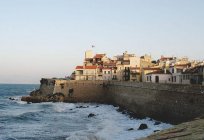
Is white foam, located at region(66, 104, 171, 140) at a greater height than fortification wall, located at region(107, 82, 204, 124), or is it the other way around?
fortification wall, located at region(107, 82, 204, 124)

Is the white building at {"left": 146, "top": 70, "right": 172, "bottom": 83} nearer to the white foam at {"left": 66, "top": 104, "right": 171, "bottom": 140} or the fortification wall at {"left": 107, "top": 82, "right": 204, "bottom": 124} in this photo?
the fortification wall at {"left": 107, "top": 82, "right": 204, "bottom": 124}

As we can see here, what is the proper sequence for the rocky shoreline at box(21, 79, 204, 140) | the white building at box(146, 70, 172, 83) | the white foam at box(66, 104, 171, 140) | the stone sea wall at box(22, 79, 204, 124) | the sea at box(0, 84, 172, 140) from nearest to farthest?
1. the rocky shoreline at box(21, 79, 204, 140)
2. the stone sea wall at box(22, 79, 204, 124)
3. the white foam at box(66, 104, 171, 140)
4. the sea at box(0, 84, 172, 140)
5. the white building at box(146, 70, 172, 83)

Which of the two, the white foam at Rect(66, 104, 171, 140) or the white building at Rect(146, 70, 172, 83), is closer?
the white foam at Rect(66, 104, 171, 140)

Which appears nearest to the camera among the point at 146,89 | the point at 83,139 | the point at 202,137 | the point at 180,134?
the point at 202,137

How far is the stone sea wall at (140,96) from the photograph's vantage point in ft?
99.6

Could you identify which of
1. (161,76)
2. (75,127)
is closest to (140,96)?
(75,127)

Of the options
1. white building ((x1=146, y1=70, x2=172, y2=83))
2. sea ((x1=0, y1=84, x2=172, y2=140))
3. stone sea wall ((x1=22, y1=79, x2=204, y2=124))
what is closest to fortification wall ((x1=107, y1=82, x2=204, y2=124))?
stone sea wall ((x1=22, y1=79, x2=204, y2=124))

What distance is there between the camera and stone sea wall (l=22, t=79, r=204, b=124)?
30.4 meters

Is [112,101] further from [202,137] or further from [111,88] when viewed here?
[202,137]

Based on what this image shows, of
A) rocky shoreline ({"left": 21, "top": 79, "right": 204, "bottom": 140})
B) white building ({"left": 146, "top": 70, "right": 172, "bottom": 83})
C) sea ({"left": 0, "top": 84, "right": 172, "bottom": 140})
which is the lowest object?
sea ({"left": 0, "top": 84, "right": 172, "bottom": 140})

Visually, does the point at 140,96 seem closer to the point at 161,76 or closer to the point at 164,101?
the point at 164,101

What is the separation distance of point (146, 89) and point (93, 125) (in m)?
8.32

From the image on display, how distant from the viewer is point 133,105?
4806cm

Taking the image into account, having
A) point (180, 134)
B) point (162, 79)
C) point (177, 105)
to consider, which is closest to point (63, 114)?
point (162, 79)
